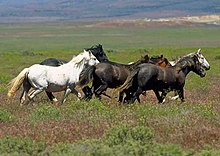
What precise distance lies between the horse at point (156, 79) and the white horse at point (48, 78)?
1.42 m

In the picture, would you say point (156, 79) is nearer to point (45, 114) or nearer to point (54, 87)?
point (54, 87)

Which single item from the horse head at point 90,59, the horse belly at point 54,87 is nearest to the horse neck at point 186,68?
the horse head at point 90,59

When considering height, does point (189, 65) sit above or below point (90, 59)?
below

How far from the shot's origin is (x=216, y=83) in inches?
1062

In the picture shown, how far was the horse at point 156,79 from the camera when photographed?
1766 centimetres

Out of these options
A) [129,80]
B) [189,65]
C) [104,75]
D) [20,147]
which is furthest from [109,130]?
[189,65]

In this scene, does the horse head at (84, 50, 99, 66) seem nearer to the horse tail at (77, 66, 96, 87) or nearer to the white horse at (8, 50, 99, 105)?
the white horse at (8, 50, 99, 105)

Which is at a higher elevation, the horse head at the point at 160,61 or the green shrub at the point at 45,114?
the green shrub at the point at 45,114

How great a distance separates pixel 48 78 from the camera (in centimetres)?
1781

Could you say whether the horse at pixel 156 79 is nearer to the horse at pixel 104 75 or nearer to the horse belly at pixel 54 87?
the horse at pixel 104 75

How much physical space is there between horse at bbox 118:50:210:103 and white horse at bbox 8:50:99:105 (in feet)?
4.66

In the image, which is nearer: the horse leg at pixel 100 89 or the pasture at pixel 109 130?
the pasture at pixel 109 130

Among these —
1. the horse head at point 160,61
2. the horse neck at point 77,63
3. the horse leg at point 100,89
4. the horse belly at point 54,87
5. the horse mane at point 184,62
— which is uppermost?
the horse neck at point 77,63

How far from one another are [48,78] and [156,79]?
Answer: 3.01 meters
